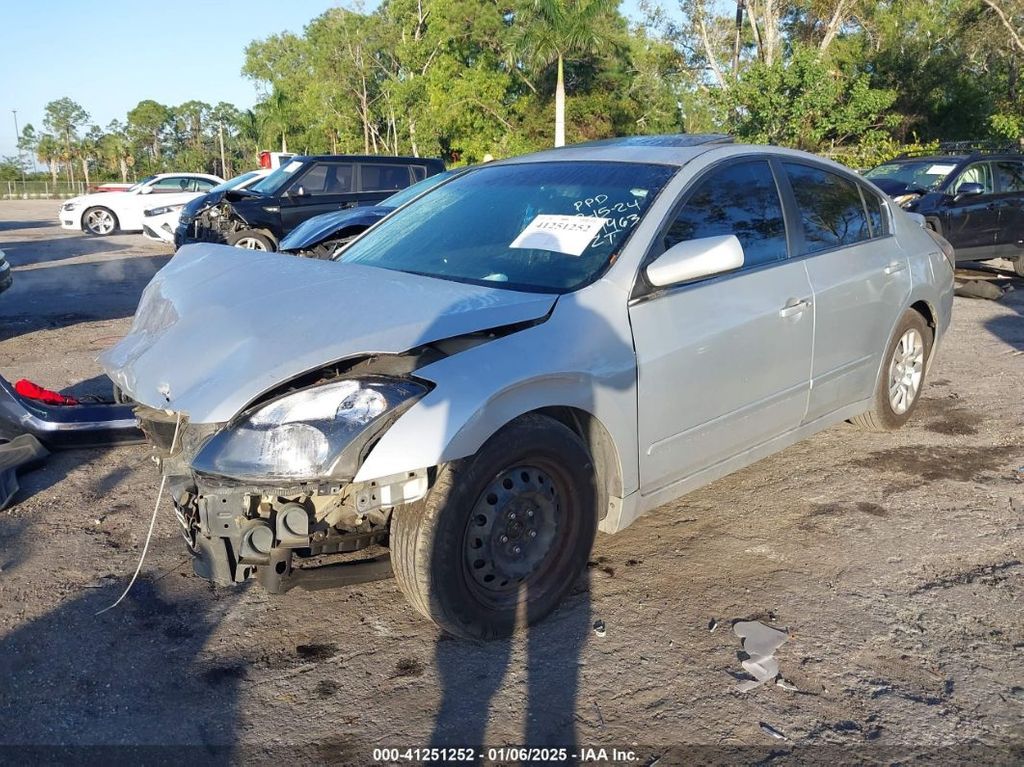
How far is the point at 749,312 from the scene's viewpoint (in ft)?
12.7

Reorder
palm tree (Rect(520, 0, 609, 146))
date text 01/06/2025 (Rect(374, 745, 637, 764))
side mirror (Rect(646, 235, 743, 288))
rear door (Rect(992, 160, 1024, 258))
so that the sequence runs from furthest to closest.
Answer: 1. palm tree (Rect(520, 0, 609, 146))
2. rear door (Rect(992, 160, 1024, 258))
3. side mirror (Rect(646, 235, 743, 288))
4. date text 01/06/2025 (Rect(374, 745, 637, 764))

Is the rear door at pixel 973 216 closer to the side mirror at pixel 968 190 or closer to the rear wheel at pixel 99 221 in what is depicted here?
the side mirror at pixel 968 190

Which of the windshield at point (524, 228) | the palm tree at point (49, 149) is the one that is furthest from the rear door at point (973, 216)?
the palm tree at point (49, 149)

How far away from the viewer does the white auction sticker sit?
3609mm

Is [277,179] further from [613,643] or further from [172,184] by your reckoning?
[613,643]

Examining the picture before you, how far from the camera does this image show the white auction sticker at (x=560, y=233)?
3.61 m

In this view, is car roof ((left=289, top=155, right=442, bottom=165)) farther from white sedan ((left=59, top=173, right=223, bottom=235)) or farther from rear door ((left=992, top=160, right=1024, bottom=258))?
rear door ((left=992, top=160, right=1024, bottom=258))

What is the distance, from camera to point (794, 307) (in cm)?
409

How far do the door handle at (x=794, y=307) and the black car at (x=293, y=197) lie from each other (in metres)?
10.0

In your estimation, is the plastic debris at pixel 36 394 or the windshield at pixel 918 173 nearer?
the plastic debris at pixel 36 394

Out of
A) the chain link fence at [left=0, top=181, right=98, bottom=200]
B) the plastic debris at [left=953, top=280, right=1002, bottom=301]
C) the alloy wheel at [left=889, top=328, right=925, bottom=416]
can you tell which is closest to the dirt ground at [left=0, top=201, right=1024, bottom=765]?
the alloy wheel at [left=889, top=328, right=925, bottom=416]

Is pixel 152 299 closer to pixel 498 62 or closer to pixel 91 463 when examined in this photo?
pixel 91 463

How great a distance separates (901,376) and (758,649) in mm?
2807

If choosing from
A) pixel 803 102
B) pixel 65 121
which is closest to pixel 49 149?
pixel 65 121
